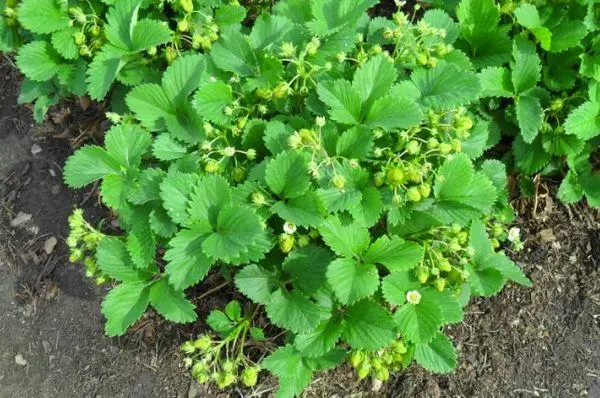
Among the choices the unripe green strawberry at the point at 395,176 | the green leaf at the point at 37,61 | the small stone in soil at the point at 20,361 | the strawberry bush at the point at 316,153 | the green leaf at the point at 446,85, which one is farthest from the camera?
the small stone in soil at the point at 20,361

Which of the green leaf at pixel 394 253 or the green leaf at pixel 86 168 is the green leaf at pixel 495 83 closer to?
the green leaf at pixel 394 253

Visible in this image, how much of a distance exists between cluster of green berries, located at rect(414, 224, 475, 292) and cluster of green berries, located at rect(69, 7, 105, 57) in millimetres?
1687

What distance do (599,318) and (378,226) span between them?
1.25m

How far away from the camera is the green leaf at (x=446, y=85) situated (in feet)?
7.02

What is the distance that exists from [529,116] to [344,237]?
3.40 feet

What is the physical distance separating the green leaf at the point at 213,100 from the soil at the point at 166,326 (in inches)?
36.9

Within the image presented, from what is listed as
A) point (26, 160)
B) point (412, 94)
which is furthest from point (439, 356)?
point (26, 160)

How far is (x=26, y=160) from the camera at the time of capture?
3184 mm

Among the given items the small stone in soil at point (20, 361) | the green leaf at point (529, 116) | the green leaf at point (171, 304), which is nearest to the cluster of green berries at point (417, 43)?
the green leaf at point (529, 116)

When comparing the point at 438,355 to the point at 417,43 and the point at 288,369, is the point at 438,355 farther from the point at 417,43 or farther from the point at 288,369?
the point at 417,43

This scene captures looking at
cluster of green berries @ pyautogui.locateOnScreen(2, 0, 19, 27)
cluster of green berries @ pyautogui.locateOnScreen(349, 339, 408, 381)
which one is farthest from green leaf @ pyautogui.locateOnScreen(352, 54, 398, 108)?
cluster of green berries @ pyautogui.locateOnScreen(2, 0, 19, 27)

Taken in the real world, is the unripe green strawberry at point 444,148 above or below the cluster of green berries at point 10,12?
above

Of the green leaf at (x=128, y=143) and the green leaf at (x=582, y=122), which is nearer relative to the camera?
the green leaf at (x=128, y=143)

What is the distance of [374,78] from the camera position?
2.13 m
